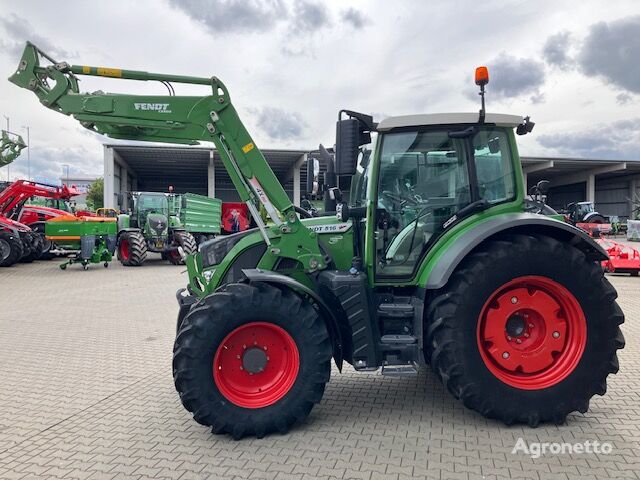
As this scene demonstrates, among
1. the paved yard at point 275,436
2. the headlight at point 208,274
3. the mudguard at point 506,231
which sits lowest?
the paved yard at point 275,436

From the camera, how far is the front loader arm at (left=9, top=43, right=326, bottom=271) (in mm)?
4246

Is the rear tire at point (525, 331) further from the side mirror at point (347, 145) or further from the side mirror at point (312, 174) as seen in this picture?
the side mirror at point (312, 174)

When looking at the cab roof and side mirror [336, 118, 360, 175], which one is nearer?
side mirror [336, 118, 360, 175]

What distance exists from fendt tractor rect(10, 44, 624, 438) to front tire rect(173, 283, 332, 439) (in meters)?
0.01

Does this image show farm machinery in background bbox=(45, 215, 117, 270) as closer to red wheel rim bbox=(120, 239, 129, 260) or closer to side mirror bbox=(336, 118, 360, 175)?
red wheel rim bbox=(120, 239, 129, 260)

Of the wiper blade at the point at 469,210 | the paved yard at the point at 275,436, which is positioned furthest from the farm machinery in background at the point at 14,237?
the wiper blade at the point at 469,210

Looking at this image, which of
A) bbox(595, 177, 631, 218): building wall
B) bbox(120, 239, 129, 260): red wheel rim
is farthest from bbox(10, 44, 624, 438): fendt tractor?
bbox(595, 177, 631, 218): building wall

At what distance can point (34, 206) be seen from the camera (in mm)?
19922

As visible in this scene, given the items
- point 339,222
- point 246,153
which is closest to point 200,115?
point 246,153

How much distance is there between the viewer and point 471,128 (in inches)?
163

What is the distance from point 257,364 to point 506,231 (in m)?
2.26

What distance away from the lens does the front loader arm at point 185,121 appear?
4.25 meters

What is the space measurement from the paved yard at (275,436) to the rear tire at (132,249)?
11.0 meters

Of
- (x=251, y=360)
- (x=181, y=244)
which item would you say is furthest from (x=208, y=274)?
(x=181, y=244)
